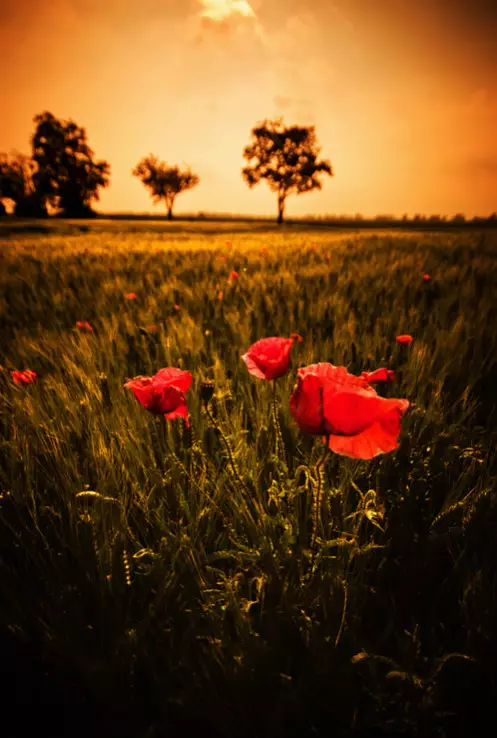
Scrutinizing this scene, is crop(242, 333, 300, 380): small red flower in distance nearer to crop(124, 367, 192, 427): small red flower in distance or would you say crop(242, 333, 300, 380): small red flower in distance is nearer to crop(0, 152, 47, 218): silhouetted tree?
crop(124, 367, 192, 427): small red flower in distance

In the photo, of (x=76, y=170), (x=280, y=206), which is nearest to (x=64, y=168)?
(x=76, y=170)

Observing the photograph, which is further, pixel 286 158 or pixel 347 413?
pixel 286 158

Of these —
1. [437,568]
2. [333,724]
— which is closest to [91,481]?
[333,724]

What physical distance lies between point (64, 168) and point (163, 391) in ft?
145

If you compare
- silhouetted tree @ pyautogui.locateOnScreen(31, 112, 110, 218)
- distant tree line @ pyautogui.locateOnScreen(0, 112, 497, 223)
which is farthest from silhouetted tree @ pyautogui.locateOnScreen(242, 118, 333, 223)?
silhouetted tree @ pyautogui.locateOnScreen(31, 112, 110, 218)

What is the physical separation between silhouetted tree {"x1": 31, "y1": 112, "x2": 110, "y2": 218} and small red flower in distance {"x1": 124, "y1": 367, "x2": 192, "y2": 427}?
4164cm

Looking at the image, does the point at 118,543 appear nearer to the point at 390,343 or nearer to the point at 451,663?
the point at 451,663

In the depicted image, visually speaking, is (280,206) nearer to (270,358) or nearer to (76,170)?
(76,170)

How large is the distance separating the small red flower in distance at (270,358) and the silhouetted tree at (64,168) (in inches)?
1641

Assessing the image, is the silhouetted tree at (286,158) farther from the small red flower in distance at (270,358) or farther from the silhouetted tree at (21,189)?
the small red flower in distance at (270,358)

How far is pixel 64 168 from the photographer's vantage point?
36.0 meters

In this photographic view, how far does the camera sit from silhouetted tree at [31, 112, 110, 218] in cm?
3534

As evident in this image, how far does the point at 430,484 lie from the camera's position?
90 cm

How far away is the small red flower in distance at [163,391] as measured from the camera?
0.76 metres
